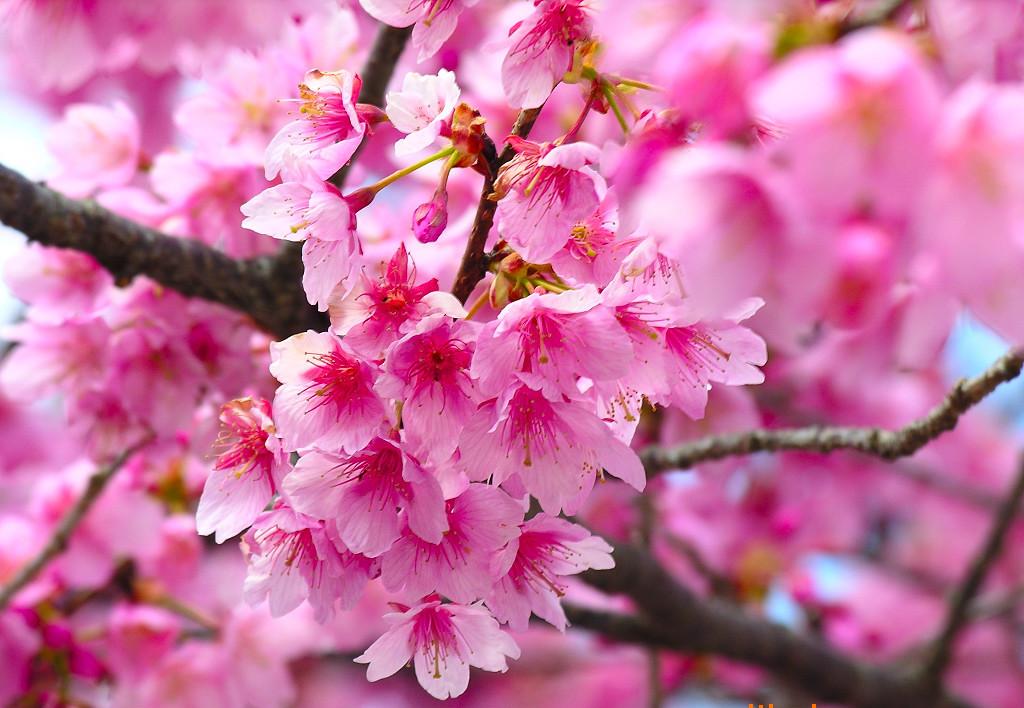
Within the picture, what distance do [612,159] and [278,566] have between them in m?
0.46

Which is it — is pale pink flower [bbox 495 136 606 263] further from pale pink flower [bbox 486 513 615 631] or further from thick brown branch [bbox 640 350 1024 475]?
thick brown branch [bbox 640 350 1024 475]

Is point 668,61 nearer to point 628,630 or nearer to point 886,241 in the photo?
point 886,241

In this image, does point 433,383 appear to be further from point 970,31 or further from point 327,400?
point 970,31

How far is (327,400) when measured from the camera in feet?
2.84

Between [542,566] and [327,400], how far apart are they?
260 mm

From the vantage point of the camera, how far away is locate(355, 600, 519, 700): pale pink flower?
0.94 metres

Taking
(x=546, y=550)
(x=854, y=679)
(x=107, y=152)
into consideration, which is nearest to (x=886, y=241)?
(x=546, y=550)

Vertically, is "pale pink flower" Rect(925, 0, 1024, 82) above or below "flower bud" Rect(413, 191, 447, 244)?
above

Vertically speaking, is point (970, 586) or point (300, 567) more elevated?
point (300, 567)

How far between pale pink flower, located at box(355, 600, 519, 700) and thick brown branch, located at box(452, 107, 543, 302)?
11.3 inches

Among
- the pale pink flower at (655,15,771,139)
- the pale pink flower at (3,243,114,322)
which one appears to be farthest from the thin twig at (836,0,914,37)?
the pale pink flower at (3,243,114,322)

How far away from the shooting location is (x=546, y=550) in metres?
0.96

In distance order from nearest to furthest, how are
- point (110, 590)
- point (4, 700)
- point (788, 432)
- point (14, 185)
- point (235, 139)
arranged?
point (14, 185)
point (788, 432)
point (235, 139)
point (4, 700)
point (110, 590)

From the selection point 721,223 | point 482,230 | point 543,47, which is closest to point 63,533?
point 482,230
